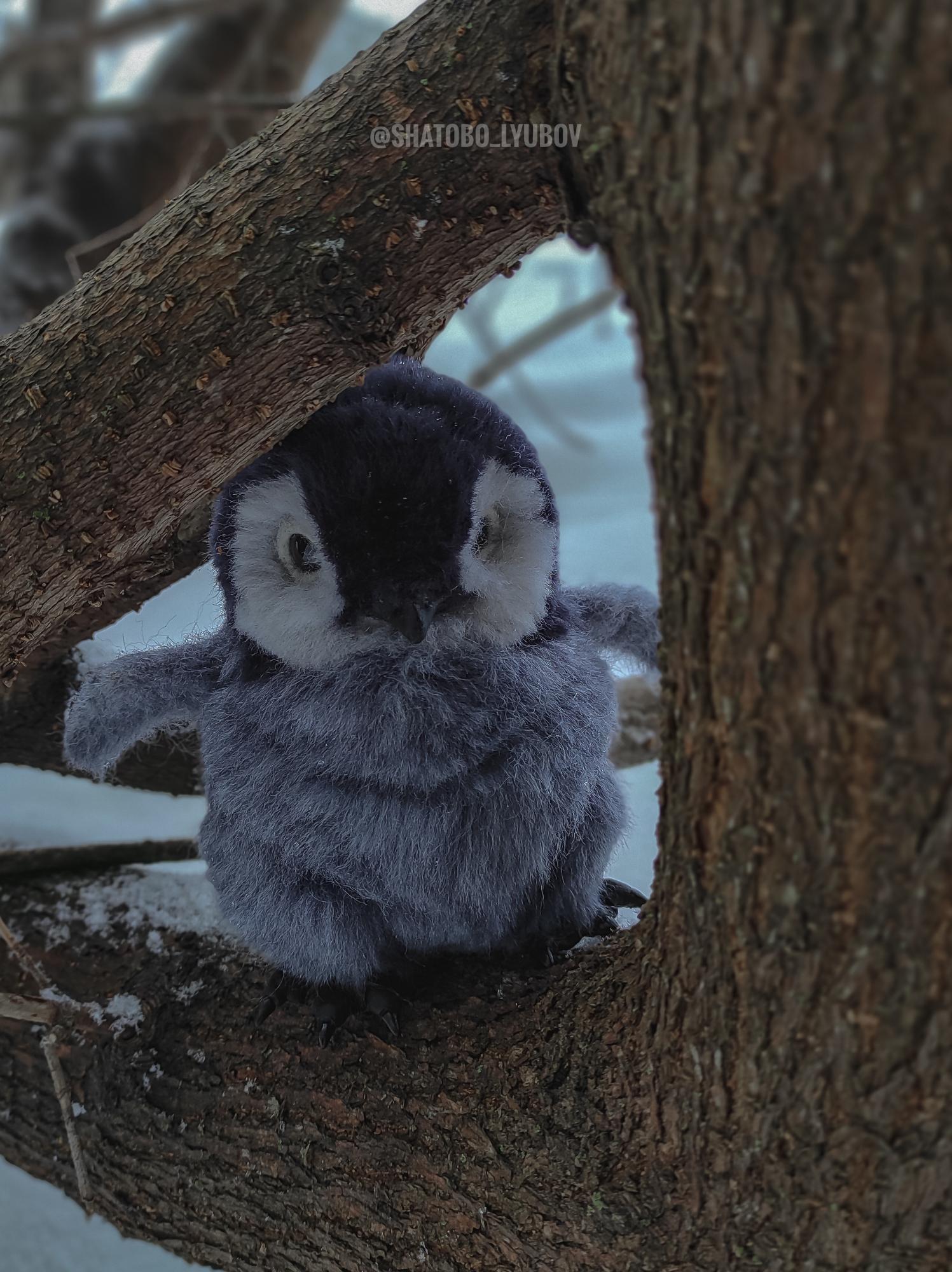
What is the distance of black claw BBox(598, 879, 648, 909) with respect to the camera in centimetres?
76

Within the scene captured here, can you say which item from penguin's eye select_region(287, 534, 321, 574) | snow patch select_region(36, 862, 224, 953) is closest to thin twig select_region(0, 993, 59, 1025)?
snow patch select_region(36, 862, 224, 953)

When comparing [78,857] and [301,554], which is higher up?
[301,554]

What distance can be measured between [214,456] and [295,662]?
132mm

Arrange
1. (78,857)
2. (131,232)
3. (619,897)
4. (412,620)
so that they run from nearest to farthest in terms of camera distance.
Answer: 1. (412,620)
2. (619,897)
3. (78,857)
4. (131,232)

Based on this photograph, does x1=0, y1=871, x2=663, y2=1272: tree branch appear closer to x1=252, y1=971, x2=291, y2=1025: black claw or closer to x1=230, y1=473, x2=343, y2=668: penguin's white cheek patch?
x1=252, y1=971, x2=291, y2=1025: black claw

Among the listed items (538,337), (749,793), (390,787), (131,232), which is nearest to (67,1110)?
(390,787)

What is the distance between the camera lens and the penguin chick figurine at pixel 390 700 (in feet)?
1.81

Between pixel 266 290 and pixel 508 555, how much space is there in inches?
7.8

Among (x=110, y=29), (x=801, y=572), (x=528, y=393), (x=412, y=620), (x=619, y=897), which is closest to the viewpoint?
(x=801, y=572)

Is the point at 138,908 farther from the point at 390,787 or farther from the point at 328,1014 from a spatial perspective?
the point at 390,787

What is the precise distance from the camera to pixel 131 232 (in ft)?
4.07

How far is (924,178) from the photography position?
11.9 inches

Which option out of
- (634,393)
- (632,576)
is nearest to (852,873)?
(632,576)

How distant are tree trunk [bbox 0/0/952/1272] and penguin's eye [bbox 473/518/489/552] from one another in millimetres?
170
